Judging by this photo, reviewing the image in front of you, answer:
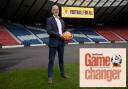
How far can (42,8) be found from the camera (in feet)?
153

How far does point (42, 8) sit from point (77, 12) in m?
5.18

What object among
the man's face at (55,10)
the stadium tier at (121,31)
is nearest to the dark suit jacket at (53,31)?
the man's face at (55,10)

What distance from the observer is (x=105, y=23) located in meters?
57.9

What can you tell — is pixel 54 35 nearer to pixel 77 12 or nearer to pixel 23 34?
pixel 23 34

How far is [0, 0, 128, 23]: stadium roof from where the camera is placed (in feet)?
147

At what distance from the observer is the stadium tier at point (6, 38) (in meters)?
38.2

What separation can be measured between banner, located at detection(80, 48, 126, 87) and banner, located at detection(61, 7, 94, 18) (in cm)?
3917

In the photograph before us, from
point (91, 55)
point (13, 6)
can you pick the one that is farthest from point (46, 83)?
point (13, 6)

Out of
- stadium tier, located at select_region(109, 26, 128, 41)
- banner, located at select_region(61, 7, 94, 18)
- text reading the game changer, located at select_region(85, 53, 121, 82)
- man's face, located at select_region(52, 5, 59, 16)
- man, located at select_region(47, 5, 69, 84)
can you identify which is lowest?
text reading the game changer, located at select_region(85, 53, 121, 82)

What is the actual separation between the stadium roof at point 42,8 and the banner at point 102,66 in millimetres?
36630

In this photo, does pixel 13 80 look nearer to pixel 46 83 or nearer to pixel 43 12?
pixel 46 83

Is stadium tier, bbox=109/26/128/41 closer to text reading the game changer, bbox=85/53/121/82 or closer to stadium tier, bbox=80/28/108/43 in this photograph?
stadium tier, bbox=80/28/108/43

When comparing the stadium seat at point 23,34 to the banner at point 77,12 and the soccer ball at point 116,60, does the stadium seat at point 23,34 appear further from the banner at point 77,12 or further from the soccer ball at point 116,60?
the soccer ball at point 116,60

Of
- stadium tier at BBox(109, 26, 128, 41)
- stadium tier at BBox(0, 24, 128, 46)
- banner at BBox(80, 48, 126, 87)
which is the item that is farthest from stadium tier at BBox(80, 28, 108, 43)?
banner at BBox(80, 48, 126, 87)
